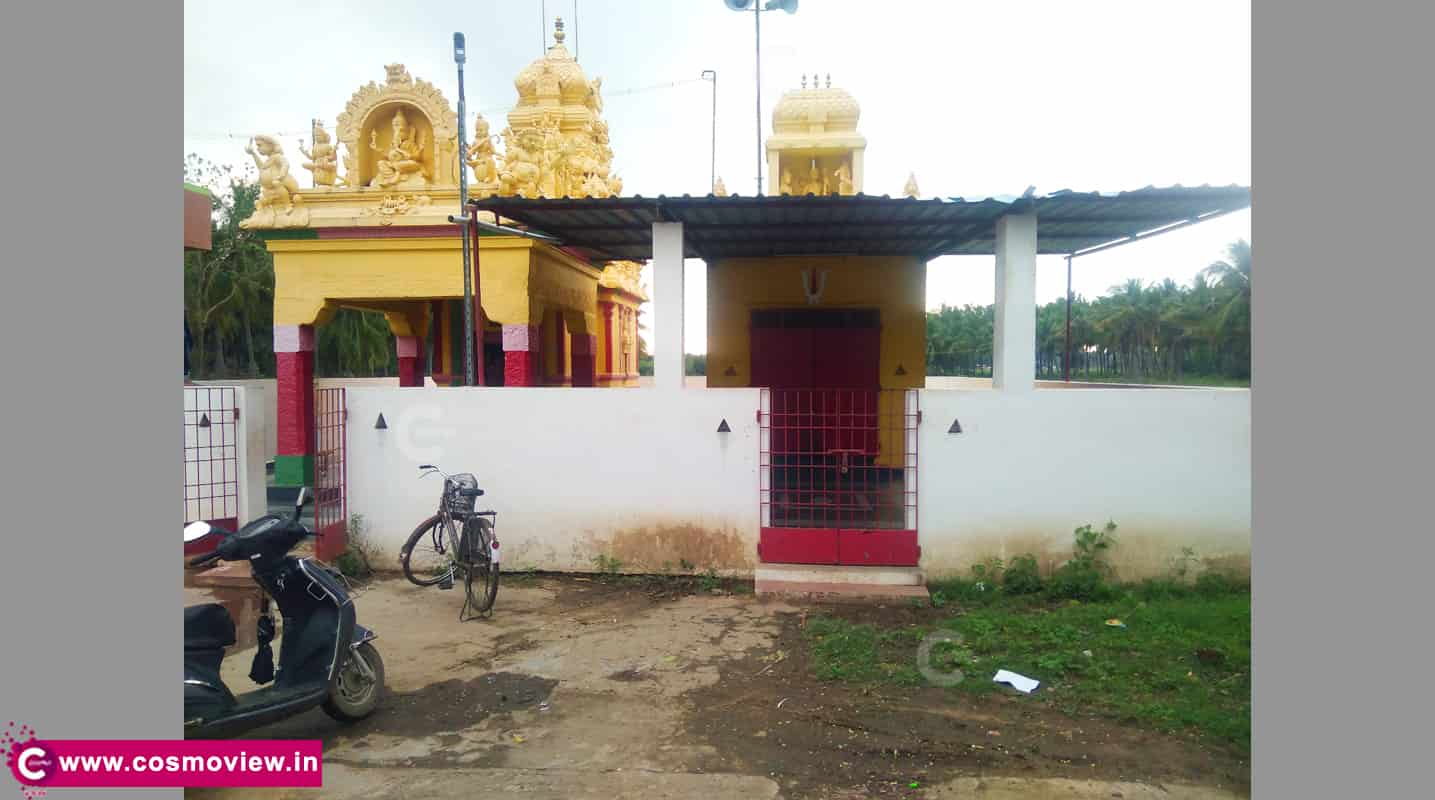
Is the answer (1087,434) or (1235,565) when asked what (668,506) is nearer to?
(1087,434)

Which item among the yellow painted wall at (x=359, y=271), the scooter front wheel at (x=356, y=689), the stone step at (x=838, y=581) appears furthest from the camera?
the yellow painted wall at (x=359, y=271)

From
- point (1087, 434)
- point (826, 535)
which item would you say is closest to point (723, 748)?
point (826, 535)

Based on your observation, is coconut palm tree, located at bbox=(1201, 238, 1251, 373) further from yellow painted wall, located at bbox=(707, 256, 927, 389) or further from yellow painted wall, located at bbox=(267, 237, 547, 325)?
yellow painted wall, located at bbox=(267, 237, 547, 325)

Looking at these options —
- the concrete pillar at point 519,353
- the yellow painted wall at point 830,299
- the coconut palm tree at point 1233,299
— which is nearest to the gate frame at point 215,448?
the concrete pillar at point 519,353

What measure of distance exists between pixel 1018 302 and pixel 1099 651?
131 inches

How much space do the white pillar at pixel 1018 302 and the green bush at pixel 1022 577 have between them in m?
1.53

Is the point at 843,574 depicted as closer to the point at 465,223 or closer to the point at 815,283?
the point at 815,283

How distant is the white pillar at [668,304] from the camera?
759 cm

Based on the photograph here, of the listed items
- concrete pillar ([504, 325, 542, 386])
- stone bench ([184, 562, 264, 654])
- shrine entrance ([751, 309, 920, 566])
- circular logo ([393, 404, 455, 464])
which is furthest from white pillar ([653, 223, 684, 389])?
stone bench ([184, 562, 264, 654])

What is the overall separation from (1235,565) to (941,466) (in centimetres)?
263

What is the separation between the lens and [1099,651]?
17.4 feet

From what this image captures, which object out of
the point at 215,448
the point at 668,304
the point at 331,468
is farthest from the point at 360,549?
the point at 668,304

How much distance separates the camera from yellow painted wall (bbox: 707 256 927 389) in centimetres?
1071
